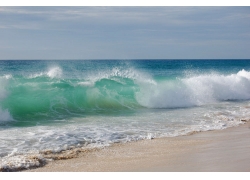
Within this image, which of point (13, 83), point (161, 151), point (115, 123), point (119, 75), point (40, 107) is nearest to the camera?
point (161, 151)

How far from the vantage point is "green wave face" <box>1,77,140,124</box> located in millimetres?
10609

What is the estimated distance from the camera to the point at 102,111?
37.1 feet

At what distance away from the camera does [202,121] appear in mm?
9164

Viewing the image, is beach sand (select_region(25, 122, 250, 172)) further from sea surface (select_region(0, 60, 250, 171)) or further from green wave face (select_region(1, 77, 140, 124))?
green wave face (select_region(1, 77, 140, 124))

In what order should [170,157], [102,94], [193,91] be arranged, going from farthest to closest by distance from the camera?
1. [193,91]
2. [102,94]
3. [170,157]

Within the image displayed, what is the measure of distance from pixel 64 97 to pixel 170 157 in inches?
310

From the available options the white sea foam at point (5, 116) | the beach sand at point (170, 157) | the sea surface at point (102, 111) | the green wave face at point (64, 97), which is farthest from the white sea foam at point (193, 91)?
the beach sand at point (170, 157)

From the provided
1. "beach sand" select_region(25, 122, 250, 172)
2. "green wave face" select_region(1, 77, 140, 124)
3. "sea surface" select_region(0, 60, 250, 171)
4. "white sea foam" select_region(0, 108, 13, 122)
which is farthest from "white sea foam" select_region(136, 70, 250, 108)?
"beach sand" select_region(25, 122, 250, 172)

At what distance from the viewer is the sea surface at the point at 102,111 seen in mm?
6582

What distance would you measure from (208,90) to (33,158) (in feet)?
38.3

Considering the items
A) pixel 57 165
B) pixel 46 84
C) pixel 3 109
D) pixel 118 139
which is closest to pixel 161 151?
pixel 118 139

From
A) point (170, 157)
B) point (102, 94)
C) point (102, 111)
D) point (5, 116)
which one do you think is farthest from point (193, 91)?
point (170, 157)

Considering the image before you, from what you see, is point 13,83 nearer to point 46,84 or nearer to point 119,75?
point 46,84

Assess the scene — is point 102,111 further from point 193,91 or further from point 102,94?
point 193,91
